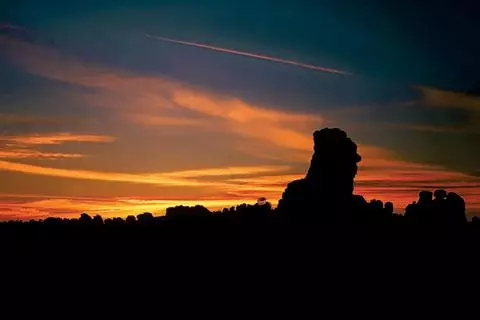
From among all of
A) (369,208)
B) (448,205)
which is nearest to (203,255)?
(369,208)

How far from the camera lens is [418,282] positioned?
86.1 m

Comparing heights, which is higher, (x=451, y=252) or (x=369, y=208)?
Answer: (x=369, y=208)

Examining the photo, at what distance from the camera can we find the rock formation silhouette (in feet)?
465

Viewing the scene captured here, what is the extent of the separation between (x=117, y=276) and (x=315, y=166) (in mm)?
70167

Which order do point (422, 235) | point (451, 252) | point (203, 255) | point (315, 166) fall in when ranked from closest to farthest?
point (203, 255), point (451, 252), point (422, 235), point (315, 166)

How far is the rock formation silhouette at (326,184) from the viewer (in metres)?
142

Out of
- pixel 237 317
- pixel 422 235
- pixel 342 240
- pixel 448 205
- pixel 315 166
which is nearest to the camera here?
pixel 237 317

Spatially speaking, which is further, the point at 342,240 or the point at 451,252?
the point at 342,240

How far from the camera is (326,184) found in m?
144

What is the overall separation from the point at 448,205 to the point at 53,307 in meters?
115

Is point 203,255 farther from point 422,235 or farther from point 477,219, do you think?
point 477,219

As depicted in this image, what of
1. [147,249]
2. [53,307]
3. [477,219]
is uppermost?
[477,219]

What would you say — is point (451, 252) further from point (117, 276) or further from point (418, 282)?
point (117, 276)

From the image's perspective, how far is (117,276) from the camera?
86812mm
